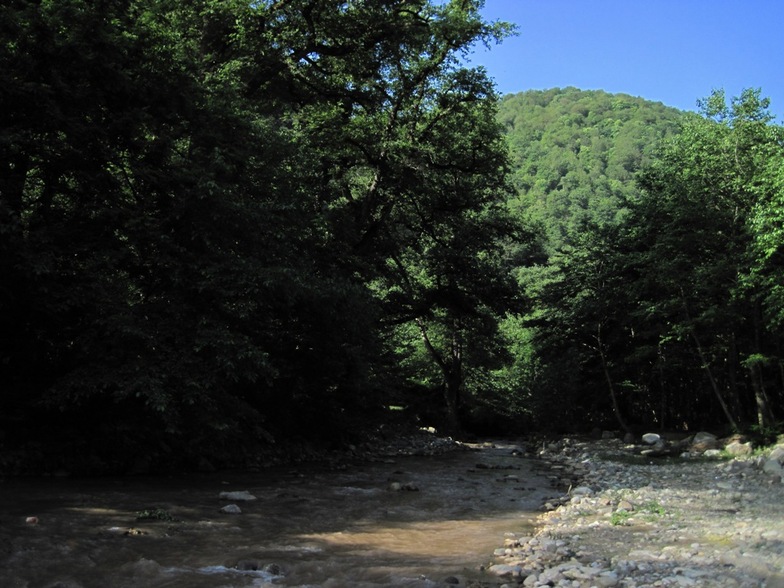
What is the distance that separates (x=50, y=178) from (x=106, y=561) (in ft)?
27.6

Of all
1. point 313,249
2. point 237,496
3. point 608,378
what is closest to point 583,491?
point 237,496

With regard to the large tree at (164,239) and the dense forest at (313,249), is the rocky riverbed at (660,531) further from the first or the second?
the large tree at (164,239)

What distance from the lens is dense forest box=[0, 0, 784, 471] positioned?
11469 millimetres

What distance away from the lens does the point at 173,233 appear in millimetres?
12789

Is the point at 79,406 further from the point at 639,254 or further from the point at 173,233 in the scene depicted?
the point at 639,254

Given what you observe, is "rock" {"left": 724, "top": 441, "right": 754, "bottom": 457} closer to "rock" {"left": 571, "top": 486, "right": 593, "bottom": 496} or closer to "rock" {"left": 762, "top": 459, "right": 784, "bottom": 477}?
"rock" {"left": 762, "top": 459, "right": 784, "bottom": 477}

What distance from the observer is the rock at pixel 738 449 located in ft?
54.3

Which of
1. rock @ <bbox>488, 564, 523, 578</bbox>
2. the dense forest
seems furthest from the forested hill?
rock @ <bbox>488, 564, 523, 578</bbox>

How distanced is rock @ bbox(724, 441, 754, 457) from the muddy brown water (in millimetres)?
6845

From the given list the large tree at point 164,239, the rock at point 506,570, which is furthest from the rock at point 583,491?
the large tree at point 164,239

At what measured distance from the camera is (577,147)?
137m

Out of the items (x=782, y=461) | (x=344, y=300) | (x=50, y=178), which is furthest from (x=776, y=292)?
(x=50, y=178)

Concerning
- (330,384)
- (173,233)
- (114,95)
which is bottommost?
(330,384)

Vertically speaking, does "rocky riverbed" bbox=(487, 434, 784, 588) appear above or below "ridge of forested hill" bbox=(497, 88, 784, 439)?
below
